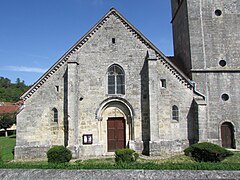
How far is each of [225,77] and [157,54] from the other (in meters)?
6.27

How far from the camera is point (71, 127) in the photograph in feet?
49.5

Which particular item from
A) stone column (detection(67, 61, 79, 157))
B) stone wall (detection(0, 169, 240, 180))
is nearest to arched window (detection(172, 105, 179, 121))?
stone column (detection(67, 61, 79, 157))

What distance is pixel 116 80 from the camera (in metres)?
16.5

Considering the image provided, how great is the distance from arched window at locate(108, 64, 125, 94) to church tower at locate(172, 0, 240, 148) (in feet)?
20.4

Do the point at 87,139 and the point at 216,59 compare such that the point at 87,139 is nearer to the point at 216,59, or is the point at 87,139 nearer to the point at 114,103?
the point at 114,103

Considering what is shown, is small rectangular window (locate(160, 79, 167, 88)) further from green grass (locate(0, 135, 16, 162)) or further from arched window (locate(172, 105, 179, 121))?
green grass (locate(0, 135, 16, 162))

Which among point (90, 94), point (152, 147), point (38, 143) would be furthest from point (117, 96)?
point (38, 143)

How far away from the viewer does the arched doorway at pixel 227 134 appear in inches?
653

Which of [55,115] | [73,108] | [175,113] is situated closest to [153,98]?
[175,113]

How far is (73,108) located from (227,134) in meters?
13.0

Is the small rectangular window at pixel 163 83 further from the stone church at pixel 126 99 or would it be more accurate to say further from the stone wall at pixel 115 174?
the stone wall at pixel 115 174

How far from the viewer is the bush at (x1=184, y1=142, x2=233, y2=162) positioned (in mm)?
10836

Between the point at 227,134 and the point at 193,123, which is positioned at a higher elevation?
the point at 193,123

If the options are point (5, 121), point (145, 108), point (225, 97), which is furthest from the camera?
point (5, 121)
